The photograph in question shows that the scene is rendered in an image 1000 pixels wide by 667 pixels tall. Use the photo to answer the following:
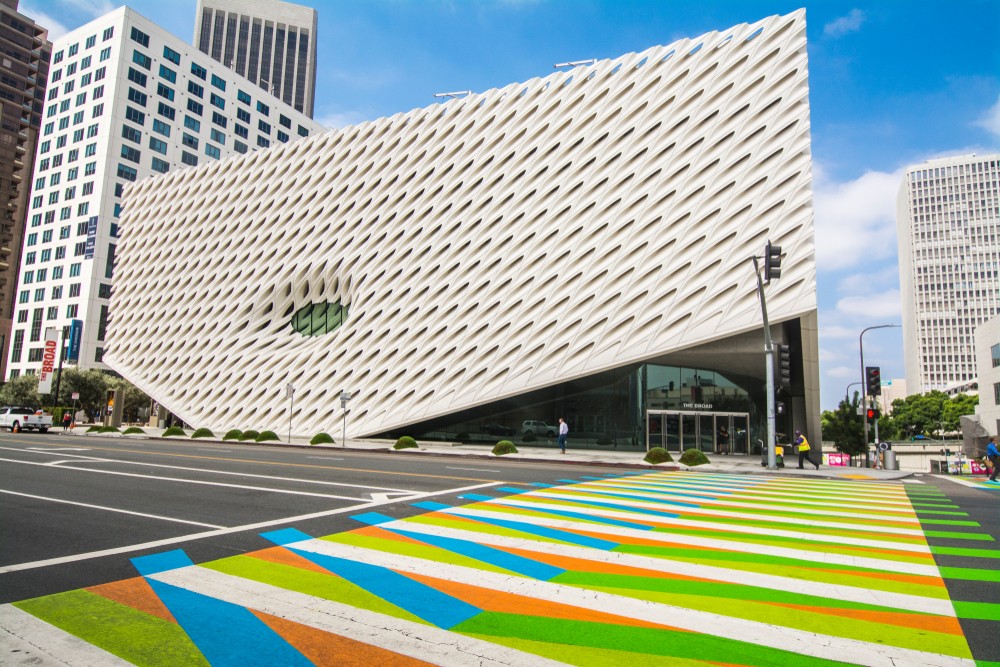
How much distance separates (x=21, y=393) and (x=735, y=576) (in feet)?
235

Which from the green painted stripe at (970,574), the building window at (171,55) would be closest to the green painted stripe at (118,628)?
the green painted stripe at (970,574)

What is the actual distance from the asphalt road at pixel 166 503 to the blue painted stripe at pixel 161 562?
0.33ft

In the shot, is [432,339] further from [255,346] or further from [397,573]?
[397,573]

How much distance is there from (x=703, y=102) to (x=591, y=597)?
31.8 metres

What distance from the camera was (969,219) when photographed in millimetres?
154375

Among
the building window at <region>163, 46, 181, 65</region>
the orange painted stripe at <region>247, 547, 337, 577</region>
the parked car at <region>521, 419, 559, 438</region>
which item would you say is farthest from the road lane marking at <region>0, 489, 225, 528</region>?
the building window at <region>163, 46, 181, 65</region>

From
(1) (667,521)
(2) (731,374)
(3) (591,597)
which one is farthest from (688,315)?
(3) (591,597)

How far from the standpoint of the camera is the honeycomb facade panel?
96.9 feet

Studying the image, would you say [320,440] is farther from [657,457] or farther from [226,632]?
[226,632]

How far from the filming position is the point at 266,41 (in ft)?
490

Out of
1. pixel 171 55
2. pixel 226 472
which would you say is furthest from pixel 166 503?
pixel 171 55

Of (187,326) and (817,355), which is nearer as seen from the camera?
(817,355)

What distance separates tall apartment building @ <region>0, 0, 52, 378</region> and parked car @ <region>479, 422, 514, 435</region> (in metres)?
92.1

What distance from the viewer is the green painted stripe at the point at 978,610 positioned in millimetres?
5000
